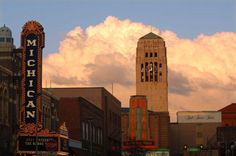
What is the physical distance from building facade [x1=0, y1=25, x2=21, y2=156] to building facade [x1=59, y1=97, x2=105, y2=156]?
87.1 ft

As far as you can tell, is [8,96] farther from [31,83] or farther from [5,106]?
[31,83]

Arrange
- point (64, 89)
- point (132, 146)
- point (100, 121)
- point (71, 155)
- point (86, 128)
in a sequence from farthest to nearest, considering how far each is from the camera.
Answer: point (132, 146) < point (64, 89) < point (100, 121) < point (86, 128) < point (71, 155)

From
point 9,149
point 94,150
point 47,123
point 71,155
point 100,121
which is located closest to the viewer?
point 9,149

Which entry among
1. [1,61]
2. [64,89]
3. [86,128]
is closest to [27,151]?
[1,61]

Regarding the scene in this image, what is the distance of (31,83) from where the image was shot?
72.9 m

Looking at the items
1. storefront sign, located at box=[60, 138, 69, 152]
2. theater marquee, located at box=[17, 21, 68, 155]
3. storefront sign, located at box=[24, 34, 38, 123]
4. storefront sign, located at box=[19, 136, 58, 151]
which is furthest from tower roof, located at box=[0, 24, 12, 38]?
storefront sign, located at box=[19, 136, 58, 151]

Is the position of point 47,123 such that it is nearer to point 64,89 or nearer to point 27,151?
point 27,151

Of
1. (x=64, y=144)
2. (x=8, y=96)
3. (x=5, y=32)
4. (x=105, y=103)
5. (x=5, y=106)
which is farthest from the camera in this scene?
(x=105, y=103)

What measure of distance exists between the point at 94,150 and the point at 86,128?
9.39 metres

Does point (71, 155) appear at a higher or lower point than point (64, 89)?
lower

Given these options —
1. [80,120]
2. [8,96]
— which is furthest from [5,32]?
[8,96]

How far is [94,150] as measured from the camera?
121750 mm

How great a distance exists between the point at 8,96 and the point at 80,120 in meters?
39.3

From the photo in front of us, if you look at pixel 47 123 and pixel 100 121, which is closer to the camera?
pixel 47 123
